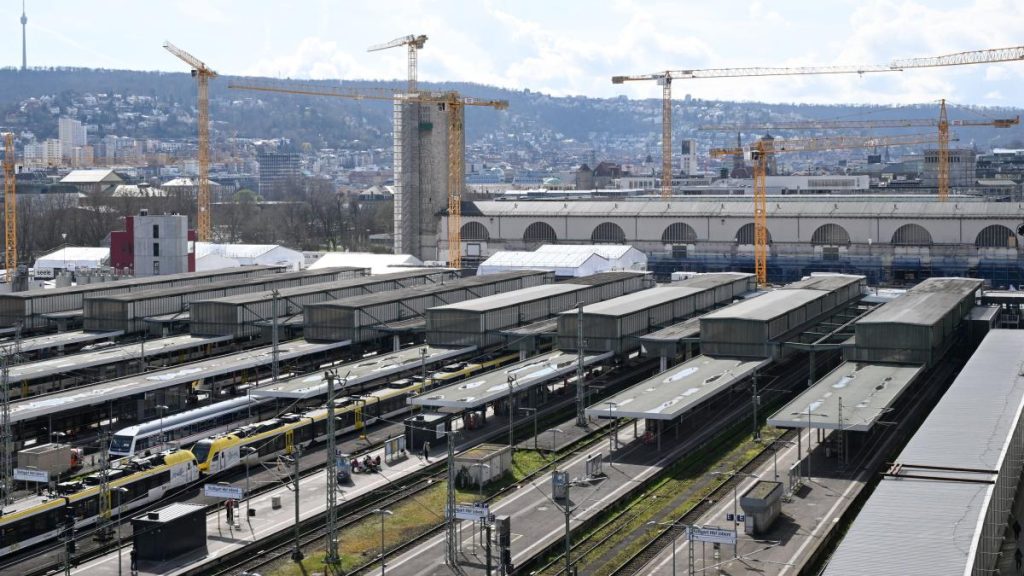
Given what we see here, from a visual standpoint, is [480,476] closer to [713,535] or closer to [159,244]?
[713,535]

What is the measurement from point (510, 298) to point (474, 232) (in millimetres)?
36322

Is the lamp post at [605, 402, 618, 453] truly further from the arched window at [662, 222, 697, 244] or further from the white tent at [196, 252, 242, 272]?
the white tent at [196, 252, 242, 272]

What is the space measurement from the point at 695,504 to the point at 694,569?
16.6ft

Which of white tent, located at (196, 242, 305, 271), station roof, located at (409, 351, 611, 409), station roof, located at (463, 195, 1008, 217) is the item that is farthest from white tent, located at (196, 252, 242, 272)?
station roof, located at (409, 351, 611, 409)

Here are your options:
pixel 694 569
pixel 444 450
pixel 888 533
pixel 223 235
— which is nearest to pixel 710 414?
pixel 444 450

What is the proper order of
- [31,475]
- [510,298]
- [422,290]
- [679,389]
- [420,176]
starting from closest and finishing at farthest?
[31,475], [679,389], [510,298], [422,290], [420,176]

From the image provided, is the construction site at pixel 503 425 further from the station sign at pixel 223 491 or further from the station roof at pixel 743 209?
the station roof at pixel 743 209

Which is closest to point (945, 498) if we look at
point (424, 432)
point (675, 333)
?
point (424, 432)

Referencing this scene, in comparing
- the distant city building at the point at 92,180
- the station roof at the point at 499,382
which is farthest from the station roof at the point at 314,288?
the distant city building at the point at 92,180

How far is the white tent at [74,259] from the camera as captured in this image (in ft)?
279

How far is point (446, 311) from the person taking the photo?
49.0 metres

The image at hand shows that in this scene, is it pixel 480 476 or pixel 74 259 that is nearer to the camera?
pixel 480 476

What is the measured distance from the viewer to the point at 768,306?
50.3m

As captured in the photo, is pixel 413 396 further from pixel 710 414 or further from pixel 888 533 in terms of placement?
pixel 888 533
